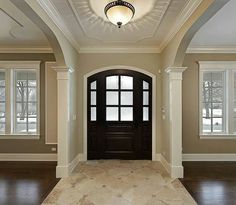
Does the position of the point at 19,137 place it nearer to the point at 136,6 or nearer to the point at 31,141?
the point at 31,141

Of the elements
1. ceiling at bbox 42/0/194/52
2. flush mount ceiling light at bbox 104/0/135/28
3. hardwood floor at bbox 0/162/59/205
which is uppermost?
ceiling at bbox 42/0/194/52

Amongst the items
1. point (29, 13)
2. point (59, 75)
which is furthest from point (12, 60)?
point (29, 13)

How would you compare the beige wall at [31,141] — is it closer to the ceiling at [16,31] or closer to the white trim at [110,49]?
the ceiling at [16,31]

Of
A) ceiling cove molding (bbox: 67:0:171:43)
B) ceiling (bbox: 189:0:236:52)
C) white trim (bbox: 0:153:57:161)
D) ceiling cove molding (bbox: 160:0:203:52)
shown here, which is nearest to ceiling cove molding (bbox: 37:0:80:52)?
ceiling cove molding (bbox: 67:0:171:43)

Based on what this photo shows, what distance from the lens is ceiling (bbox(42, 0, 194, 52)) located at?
128 inches

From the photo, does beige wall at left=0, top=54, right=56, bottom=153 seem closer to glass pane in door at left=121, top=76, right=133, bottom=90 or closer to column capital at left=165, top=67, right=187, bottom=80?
glass pane in door at left=121, top=76, right=133, bottom=90

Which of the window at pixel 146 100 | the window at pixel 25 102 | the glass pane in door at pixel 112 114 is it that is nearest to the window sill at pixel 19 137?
the window at pixel 25 102

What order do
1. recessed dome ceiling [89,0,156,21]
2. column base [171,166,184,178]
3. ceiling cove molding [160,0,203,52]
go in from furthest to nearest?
1. column base [171,166,184,178]
2. recessed dome ceiling [89,0,156,21]
3. ceiling cove molding [160,0,203,52]

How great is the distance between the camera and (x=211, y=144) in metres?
5.75

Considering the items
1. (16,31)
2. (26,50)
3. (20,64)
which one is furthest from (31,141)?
(16,31)

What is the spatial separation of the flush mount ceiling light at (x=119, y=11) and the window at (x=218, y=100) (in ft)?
10.8

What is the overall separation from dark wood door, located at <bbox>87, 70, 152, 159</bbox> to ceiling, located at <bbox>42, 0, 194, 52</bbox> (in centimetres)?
86

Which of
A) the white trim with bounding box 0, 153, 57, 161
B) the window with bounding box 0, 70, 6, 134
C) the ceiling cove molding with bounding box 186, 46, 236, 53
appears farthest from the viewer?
the window with bounding box 0, 70, 6, 134

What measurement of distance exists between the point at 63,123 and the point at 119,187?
1694 millimetres
